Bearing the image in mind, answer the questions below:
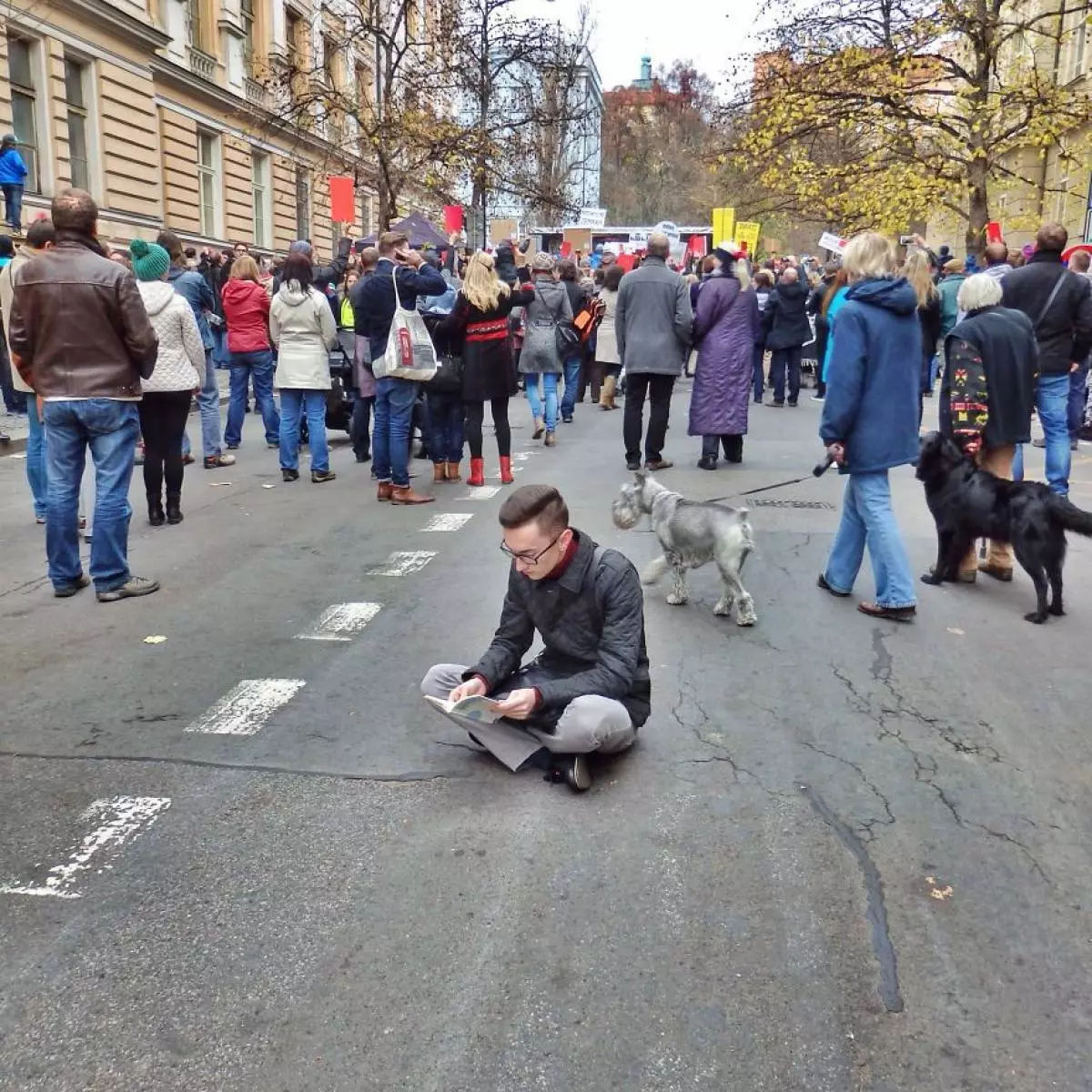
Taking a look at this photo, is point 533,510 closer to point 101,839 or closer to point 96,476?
point 101,839

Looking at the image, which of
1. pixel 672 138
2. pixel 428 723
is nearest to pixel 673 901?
pixel 428 723

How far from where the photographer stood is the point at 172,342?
746 centimetres

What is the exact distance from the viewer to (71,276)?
579cm

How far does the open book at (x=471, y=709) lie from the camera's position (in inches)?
141

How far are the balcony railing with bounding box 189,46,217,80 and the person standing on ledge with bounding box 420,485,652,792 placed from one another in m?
26.2

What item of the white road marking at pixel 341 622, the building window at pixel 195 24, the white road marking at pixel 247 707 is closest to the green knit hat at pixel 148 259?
the white road marking at pixel 341 622

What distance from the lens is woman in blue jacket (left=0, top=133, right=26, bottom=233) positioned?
1639cm

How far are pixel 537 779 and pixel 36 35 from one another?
68.6 ft

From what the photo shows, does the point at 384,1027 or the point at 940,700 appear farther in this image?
the point at 940,700

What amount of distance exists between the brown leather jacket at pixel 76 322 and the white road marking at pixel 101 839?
3.08m

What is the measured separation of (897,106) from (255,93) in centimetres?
1813

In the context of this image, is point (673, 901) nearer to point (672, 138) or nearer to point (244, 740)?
point (244, 740)

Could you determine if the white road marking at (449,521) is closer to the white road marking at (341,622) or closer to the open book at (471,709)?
the white road marking at (341,622)

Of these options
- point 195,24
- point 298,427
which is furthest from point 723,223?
point 298,427
